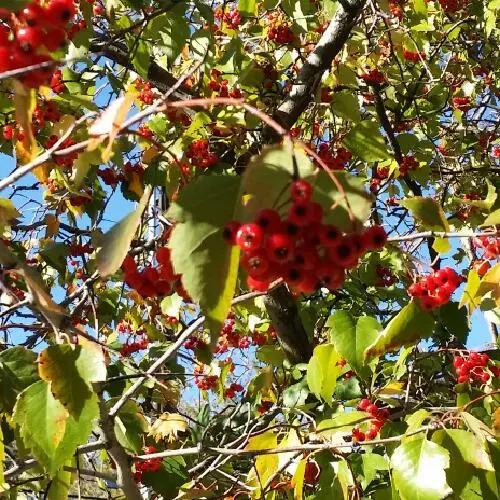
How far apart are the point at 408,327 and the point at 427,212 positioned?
0.32 meters

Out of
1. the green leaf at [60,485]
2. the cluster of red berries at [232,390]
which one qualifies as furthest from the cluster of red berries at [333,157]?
the cluster of red berries at [232,390]

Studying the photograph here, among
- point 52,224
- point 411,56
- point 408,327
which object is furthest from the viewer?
point 411,56

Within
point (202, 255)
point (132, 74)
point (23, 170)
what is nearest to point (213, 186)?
point (202, 255)

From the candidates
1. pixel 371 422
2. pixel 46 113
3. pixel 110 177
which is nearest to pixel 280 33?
pixel 110 177

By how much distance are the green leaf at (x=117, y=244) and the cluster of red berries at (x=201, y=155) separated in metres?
2.00

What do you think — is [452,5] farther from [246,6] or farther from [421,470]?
[421,470]

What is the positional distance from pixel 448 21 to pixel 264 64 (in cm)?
239

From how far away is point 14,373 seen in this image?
182 cm

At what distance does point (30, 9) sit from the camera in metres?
1.29

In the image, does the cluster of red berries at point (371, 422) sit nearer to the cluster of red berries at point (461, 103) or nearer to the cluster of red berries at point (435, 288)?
the cluster of red berries at point (435, 288)

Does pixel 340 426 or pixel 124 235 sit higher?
pixel 124 235

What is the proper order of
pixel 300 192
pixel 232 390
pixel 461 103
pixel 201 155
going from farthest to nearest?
1. pixel 461 103
2. pixel 232 390
3. pixel 201 155
4. pixel 300 192

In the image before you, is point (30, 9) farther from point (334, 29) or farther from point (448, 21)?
point (448, 21)

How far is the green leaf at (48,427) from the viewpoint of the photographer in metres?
1.45
